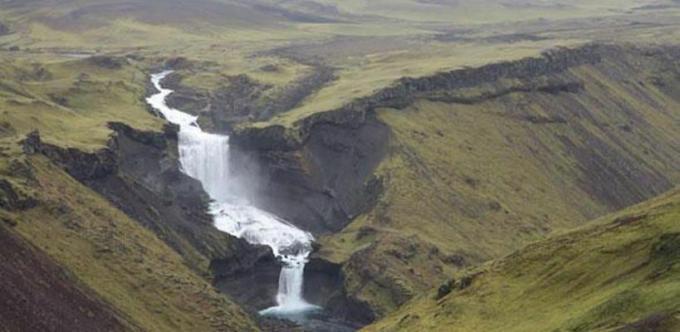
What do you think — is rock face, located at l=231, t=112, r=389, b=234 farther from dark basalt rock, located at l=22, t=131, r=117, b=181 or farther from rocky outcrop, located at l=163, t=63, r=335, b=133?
dark basalt rock, located at l=22, t=131, r=117, b=181

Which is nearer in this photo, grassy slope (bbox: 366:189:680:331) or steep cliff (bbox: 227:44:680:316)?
grassy slope (bbox: 366:189:680:331)

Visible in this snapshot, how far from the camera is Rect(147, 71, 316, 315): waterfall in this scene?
136 m

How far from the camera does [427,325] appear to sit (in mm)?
88062

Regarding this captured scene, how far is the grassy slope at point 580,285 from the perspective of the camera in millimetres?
64000

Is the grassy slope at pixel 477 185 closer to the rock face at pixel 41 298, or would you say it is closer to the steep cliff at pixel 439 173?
the steep cliff at pixel 439 173

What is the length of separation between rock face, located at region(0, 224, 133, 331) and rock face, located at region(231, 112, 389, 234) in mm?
62829

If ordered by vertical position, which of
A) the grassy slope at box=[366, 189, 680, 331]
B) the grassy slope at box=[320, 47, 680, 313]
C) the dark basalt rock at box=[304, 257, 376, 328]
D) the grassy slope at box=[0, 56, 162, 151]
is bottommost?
the dark basalt rock at box=[304, 257, 376, 328]

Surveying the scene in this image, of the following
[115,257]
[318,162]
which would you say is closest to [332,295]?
[115,257]

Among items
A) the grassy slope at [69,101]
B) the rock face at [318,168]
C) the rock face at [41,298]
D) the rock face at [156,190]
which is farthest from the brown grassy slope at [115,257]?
the rock face at [318,168]

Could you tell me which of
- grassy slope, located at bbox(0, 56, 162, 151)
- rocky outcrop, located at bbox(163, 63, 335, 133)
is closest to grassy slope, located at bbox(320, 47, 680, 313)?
rocky outcrop, located at bbox(163, 63, 335, 133)

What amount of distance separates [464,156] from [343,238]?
3403 centimetres

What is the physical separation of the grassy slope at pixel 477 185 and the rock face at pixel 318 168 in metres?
3.86

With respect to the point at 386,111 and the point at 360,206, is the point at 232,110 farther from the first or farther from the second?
the point at 360,206

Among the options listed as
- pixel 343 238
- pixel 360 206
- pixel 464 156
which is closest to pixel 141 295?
pixel 343 238
